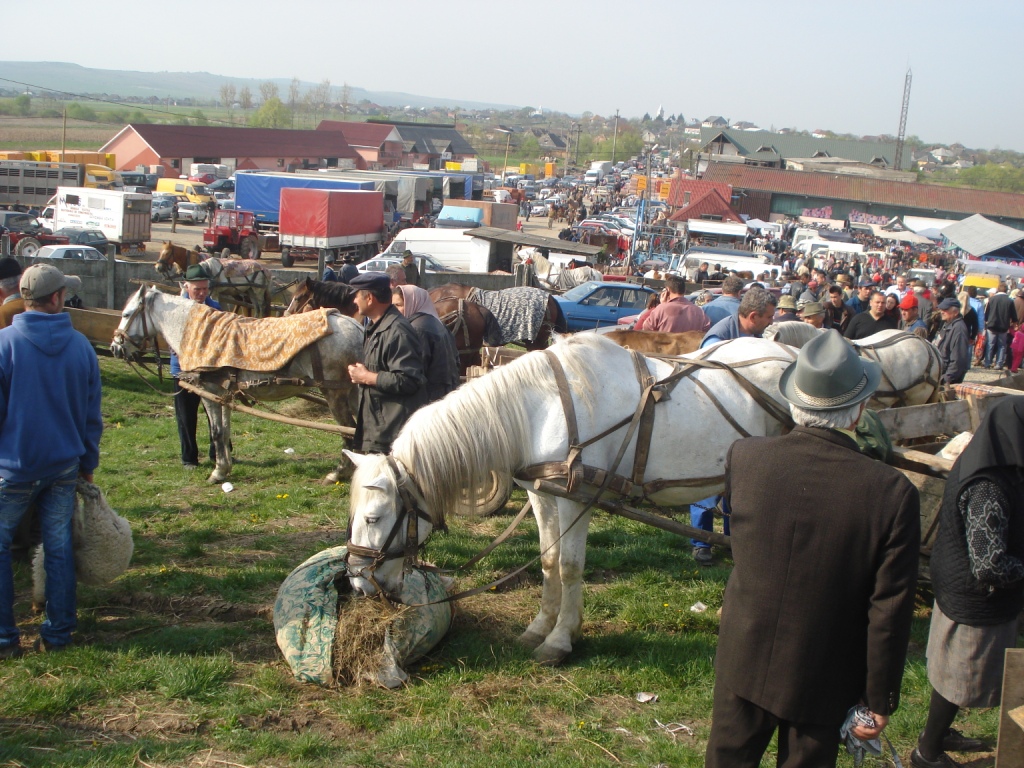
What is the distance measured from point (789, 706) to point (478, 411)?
7.00 ft

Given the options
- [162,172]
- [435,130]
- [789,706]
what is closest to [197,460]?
[789,706]

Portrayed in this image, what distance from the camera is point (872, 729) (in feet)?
7.52

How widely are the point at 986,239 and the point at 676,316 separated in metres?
34.4

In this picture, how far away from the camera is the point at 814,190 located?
198ft

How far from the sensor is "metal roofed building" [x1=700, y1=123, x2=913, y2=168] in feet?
263

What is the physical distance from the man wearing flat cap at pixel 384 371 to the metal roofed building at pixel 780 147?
258 feet

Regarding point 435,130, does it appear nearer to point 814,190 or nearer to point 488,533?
point 814,190

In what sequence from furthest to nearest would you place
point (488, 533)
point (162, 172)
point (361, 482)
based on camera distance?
point (162, 172)
point (488, 533)
point (361, 482)

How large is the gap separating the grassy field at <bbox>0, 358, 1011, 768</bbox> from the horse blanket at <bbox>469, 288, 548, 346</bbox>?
4.72 m

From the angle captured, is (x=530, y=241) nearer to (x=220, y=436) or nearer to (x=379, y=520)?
(x=220, y=436)

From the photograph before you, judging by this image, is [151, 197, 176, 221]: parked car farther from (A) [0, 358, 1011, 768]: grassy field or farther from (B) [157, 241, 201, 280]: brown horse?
(A) [0, 358, 1011, 768]: grassy field

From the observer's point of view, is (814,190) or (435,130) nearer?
(814,190)

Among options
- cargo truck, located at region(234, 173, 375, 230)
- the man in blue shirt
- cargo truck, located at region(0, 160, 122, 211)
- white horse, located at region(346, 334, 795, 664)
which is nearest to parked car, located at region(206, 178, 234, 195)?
cargo truck, located at region(0, 160, 122, 211)

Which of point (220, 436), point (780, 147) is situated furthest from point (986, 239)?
point (780, 147)
